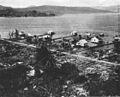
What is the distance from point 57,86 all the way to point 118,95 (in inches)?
148

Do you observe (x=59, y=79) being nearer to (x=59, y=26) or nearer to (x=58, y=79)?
(x=58, y=79)

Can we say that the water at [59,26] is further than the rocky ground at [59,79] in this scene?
Yes

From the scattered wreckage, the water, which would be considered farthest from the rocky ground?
the water

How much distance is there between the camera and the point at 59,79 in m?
14.7

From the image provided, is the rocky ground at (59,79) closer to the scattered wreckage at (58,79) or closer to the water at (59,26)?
the scattered wreckage at (58,79)

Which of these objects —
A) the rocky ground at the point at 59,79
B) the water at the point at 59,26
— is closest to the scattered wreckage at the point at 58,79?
the rocky ground at the point at 59,79

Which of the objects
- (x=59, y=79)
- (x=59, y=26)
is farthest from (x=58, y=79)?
(x=59, y=26)

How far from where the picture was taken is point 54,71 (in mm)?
15594

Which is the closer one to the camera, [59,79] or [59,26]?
[59,79]

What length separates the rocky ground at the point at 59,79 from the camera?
Result: 12.8m

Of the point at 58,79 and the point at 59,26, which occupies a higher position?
the point at 58,79

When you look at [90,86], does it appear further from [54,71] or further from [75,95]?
[54,71]

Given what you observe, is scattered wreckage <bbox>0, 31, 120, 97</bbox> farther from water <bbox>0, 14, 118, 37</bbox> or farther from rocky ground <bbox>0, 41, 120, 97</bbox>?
water <bbox>0, 14, 118, 37</bbox>

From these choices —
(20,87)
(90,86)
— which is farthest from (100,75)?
(20,87)
